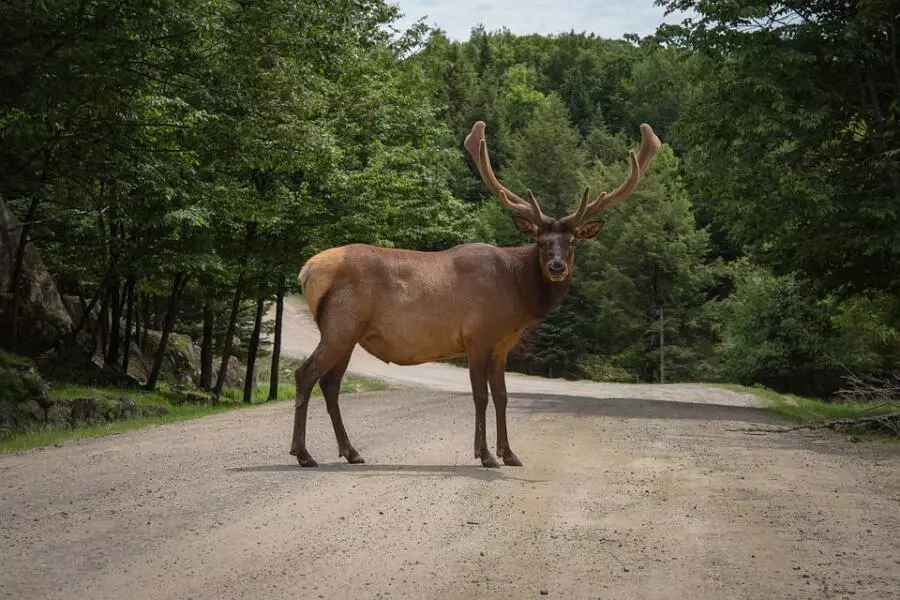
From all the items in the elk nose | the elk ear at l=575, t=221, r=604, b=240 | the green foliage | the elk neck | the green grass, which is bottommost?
the green grass

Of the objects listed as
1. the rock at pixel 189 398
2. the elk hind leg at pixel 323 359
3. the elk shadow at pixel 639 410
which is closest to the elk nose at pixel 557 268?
the elk hind leg at pixel 323 359

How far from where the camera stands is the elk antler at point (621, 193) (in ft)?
33.2

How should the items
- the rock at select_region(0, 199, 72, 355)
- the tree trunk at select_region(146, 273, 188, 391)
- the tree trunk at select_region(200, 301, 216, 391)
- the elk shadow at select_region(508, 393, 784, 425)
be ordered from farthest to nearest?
the tree trunk at select_region(200, 301, 216, 391) < the tree trunk at select_region(146, 273, 188, 391) < the rock at select_region(0, 199, 72, 355) < the elk shadow at select_region(508, 393, 784, 425)

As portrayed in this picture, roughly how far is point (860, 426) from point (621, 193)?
26.5 feet

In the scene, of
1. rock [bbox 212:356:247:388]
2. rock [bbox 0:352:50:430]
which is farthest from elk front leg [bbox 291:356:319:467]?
rock [bbox 212:356:247:388]

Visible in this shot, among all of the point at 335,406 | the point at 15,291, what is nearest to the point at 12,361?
the point at 15,291

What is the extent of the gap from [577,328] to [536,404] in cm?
4384

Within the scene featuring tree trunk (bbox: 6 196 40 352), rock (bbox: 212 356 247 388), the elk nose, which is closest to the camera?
the elk nose

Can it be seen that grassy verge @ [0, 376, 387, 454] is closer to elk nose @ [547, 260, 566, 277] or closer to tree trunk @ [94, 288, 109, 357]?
tree trunk @ [94, 288, 109, 357]

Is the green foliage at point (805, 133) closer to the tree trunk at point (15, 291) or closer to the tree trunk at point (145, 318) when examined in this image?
the tree trunk at point (15, 291)

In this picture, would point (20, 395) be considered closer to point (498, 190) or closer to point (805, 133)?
point (498, 190)

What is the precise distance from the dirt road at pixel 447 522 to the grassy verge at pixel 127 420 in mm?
2595

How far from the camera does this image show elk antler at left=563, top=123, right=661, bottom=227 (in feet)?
33.2

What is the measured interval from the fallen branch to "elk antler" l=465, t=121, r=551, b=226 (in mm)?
6504
